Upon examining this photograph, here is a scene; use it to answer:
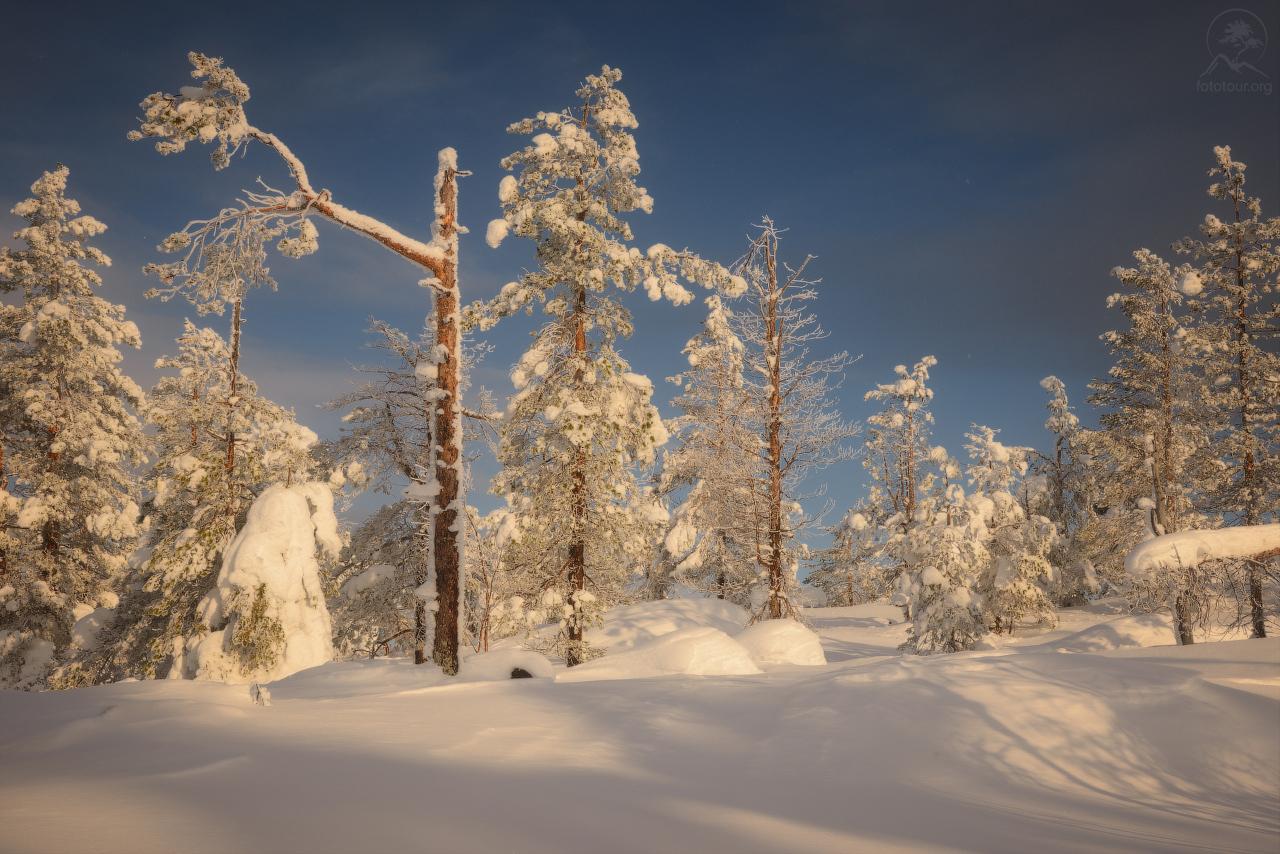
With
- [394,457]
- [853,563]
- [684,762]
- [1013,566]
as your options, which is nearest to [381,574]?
[394,457]

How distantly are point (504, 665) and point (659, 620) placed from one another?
1446 cm

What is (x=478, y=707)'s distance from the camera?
18.1 feet

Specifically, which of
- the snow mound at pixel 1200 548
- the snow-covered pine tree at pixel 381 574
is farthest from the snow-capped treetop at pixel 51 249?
the snow mound at pixel 1200 548

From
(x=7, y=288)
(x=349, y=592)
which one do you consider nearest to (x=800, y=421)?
(x=349, y=592)

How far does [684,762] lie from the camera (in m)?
4.40

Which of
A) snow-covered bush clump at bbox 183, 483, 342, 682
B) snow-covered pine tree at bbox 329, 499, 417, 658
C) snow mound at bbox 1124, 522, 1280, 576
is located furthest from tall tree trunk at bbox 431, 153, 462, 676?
snow mound at bbox 1124, 522, 1280, 576

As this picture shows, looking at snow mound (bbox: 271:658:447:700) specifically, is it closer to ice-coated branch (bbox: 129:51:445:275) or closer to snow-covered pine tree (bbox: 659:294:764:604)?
ice-coated branch (bbox: 129:51:445:275)

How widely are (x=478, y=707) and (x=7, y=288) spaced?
20267 millimetres

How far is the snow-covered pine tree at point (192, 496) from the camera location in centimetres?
1470

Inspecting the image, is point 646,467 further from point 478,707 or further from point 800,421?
point 478,707

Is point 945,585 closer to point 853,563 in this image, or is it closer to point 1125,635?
point 1125,635

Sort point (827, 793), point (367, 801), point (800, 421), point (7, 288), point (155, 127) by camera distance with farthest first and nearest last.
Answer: point (7, 288) < point (800, 421) < point (155, 127) < point (827, 793) < point (367, 801)

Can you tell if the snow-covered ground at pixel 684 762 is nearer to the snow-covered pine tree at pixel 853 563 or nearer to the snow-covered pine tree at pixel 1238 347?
the snow-covered pine tree at pixel 1238 347

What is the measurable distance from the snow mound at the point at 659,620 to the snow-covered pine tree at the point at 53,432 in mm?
13759
